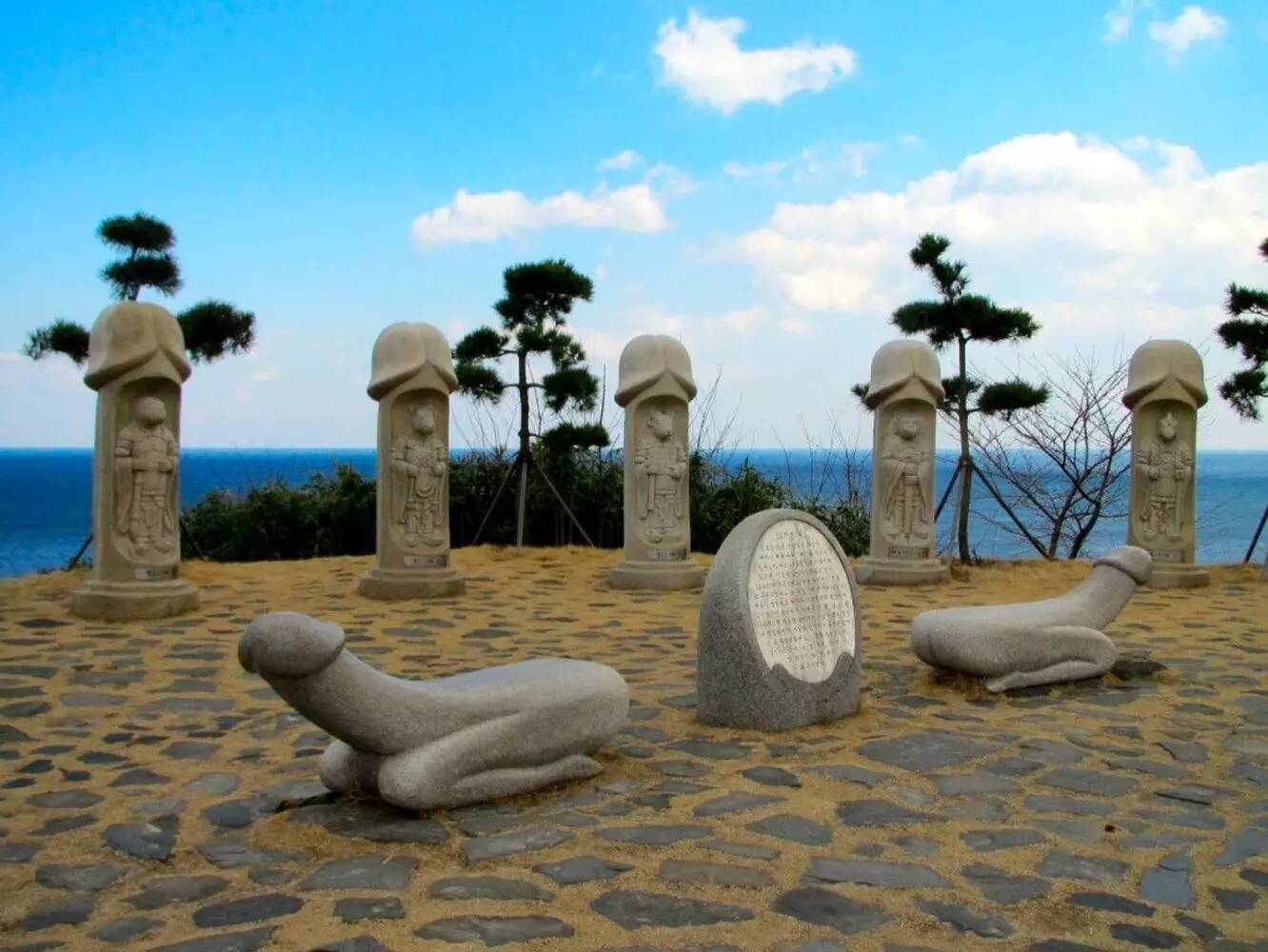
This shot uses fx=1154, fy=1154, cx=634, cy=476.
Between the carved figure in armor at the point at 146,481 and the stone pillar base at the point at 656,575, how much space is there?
403 cm

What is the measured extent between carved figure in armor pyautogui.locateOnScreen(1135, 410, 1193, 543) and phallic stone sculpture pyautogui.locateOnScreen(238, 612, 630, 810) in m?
8.79

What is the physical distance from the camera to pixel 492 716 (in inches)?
174

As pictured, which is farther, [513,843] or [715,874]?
[513,843]

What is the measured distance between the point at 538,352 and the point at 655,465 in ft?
10.6

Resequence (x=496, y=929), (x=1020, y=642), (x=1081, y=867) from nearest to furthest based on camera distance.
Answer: (x=496, y=929) → (x=1081, y=867) → (x=1020, y=642)

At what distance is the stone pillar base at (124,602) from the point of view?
8.82 metres

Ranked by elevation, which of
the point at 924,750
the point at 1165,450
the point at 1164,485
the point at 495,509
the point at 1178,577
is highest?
the point at 1165,450

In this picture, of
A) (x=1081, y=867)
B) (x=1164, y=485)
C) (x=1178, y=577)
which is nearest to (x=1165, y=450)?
(x=1164, y=485)

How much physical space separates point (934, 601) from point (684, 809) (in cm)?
654

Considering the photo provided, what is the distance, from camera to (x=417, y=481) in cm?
1033

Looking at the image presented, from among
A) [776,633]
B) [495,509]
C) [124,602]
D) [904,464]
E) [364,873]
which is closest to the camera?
[364,873]

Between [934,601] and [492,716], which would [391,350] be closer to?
[934,601]

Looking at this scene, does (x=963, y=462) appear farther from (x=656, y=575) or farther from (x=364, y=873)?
(x=364, y=873)

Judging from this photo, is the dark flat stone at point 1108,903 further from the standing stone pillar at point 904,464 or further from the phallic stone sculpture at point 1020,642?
the standing stone pillar at point 904,464
